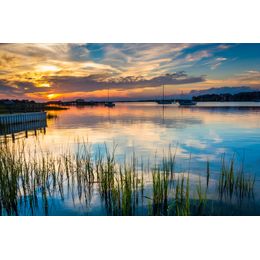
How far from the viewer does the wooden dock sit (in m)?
8.72

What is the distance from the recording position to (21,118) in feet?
32.6

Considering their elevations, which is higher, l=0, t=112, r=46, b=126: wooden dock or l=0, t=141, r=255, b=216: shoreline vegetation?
l=0, t=112, r=46, b=126: wooden dock

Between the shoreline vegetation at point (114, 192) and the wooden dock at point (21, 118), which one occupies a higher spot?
the wooden dock at point (21, 118)

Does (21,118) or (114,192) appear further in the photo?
(21,118)

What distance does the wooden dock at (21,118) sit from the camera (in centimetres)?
872

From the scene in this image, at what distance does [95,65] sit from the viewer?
204 inches

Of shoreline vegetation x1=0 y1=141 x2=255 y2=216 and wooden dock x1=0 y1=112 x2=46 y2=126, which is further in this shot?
wooden dock x1=0 y1=112 x2=46 y2=126

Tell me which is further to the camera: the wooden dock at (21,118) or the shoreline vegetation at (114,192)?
the wooden dock at (21,118)

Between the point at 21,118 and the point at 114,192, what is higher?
the point at 21,118
